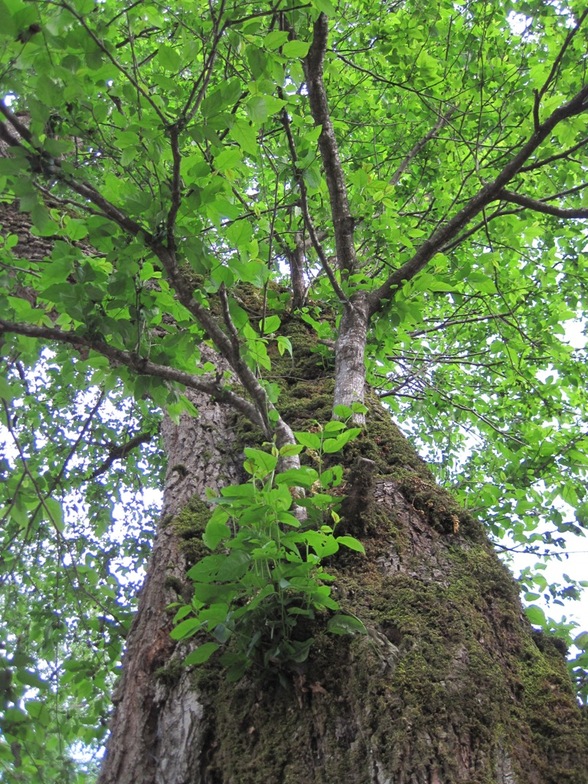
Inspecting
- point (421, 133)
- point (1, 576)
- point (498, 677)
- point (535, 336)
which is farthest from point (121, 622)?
point (421, 133)

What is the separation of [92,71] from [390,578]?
1.98 metres

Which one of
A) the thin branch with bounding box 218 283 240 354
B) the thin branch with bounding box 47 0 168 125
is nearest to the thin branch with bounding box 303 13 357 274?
the thin branch with bounding box 218 283 240 354

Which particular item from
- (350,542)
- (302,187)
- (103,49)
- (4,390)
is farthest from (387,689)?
(302,187)

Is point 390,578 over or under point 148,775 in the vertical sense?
over

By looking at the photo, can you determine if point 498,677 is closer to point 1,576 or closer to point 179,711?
point 179,711

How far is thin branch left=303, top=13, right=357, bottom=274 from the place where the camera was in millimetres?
3463

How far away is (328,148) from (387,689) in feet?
9.94

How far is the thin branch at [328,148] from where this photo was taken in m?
3.46

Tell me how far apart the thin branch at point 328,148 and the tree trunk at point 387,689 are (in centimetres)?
172

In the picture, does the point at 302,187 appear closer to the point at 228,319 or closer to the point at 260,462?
the point at 228,319

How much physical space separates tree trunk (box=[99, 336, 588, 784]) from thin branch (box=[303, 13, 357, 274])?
172cm

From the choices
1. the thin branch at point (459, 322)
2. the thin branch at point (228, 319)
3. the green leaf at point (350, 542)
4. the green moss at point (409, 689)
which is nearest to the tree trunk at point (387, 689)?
the green moss at point (409, 689)

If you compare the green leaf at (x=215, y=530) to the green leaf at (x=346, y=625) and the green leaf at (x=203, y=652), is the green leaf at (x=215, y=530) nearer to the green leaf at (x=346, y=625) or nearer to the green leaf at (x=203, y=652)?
the green leaf at (x=203, y=652)

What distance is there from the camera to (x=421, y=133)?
5.17 metres
